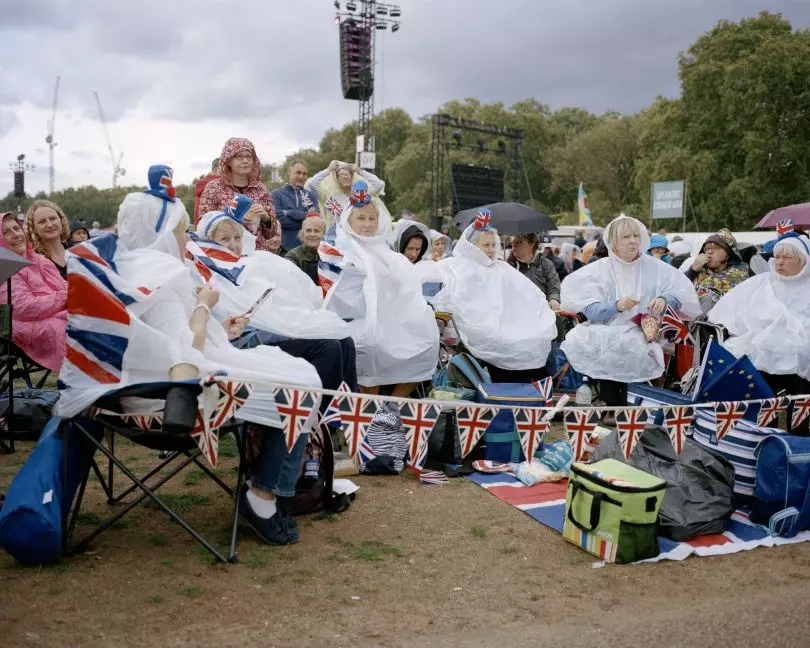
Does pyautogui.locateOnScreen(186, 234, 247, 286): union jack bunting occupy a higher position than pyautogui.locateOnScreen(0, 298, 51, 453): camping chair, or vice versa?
pyautogui.locateOnScreen(186, 234, 247, 286): union jack bunting

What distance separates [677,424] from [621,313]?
1.69 m

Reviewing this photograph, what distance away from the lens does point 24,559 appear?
10.3 feet

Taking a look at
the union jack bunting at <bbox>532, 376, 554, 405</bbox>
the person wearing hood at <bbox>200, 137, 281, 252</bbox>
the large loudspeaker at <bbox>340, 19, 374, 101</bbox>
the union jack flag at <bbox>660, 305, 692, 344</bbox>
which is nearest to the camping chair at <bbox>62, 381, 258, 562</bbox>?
the union jack bunting at <bbox>532, 376, 554, 405</bbox>

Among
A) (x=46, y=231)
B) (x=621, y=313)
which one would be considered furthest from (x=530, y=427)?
(x=46, y=231)

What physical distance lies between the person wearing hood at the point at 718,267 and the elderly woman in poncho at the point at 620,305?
135cm

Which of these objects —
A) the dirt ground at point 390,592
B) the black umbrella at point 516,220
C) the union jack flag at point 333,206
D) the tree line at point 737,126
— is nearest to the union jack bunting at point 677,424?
the dirt ground at point 390,592

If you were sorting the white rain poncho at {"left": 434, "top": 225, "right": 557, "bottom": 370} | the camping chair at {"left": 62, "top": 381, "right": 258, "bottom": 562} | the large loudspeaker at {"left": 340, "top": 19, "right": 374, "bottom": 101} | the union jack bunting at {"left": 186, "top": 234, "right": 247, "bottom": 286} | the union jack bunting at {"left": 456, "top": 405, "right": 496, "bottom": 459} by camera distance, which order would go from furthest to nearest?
the large loudspeaker at {"left": 340, "top": 19, "right": 374, "bottom": 101}
the white rain poncho at {"left": 434, "top": 225, "right": 557, "bottom": 370}
the union jack bunting at {"left": 186, "top": 234, "right": 247, "bottom": 286}
the union jack bunting at {"left": 456, "top": 405, "right": 496, "bottom": 459}
the camping chair at {"left": 62, "top": 381, "right": 258, "bottom": 562}

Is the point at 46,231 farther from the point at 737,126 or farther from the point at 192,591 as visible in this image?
the point at 737,126

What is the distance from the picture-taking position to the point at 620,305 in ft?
17.8

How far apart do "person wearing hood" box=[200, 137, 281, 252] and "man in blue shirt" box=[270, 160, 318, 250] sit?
1284mm

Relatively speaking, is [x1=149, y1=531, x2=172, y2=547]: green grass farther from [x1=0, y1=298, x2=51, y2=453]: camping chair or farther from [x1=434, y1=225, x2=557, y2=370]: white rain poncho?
[x1=434, y1=225, x2=557, y2=370]: white rain poncho

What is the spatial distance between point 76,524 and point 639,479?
269cm

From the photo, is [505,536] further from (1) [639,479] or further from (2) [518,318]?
(2) [518,318]

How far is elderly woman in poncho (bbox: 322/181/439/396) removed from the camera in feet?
16.7
